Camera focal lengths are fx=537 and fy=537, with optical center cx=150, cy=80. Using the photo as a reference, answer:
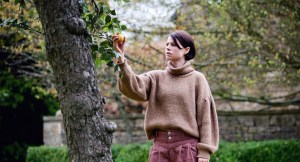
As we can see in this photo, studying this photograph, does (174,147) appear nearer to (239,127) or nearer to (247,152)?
(247,152)

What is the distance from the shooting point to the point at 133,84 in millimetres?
3348

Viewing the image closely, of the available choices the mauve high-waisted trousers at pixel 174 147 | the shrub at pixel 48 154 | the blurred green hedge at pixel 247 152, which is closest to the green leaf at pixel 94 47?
the mauve high-waisted trousers at pixel 174 147

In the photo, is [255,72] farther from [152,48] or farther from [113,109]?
[113,109]

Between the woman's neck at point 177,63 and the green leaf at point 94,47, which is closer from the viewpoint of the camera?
the green leaf at point 94,47

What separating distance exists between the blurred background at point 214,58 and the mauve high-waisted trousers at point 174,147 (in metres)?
3.09

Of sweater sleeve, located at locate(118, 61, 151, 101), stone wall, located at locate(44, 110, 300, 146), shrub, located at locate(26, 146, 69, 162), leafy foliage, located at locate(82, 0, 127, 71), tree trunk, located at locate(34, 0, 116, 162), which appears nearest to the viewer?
tree trunk, located at locate(34, 0, 116, 162)

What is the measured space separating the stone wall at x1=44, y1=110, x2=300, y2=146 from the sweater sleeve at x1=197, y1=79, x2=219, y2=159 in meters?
6.07

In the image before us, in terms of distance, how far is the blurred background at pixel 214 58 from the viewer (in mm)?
7352

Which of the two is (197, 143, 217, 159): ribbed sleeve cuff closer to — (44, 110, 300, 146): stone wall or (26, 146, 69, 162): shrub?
(26, 146, 69, 162): shrub

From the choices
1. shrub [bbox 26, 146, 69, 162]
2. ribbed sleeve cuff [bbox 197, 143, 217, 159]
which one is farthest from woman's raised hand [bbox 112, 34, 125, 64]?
shrub [bbox 26, 146, 69, 162]

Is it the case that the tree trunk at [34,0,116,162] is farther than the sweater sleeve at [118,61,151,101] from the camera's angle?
No

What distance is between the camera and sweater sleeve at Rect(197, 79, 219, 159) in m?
3.38

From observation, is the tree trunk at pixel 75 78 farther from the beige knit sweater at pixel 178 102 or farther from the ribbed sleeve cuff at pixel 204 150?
the ribbed sleeve cuff at pixel 204 150

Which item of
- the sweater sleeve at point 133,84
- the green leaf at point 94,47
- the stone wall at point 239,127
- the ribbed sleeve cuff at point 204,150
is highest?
the green leaf at point 94,47
